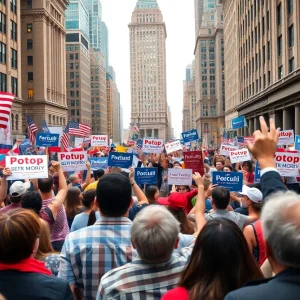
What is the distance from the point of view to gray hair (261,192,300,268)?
83.9 inches

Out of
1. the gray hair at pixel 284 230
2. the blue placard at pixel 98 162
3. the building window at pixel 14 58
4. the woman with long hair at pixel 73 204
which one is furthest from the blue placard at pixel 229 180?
the building window at pixel 14 58

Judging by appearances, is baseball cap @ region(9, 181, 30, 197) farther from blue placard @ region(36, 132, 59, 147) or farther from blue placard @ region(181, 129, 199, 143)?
blue placard @ region(181, 129, 199, 143)

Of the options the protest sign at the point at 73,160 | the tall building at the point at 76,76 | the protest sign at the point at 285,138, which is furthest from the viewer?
the tall building at the point at 76,76

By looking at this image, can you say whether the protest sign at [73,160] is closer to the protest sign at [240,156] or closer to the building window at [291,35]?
the protest sign at [240,156]

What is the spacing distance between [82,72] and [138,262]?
410 ft

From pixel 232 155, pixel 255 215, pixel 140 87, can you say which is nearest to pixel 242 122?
pixel 232 155

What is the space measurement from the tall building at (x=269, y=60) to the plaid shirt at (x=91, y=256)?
3207 cm

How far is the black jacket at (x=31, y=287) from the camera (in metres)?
2.89

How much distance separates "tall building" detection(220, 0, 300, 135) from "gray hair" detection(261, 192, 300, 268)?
3291cm

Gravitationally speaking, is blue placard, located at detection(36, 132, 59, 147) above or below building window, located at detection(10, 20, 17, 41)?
below

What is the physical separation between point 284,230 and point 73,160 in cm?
1043

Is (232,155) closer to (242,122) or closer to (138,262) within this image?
(138,262)

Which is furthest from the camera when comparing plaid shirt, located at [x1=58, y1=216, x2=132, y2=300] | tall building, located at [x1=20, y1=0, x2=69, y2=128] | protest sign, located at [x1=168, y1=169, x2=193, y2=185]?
tall building, located at [x1=20, y1=0, x2=69, y2=128]

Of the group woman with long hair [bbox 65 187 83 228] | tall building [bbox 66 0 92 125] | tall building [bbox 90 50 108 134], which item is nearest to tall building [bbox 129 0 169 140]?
tall building [bbox 90 50 108 134]
